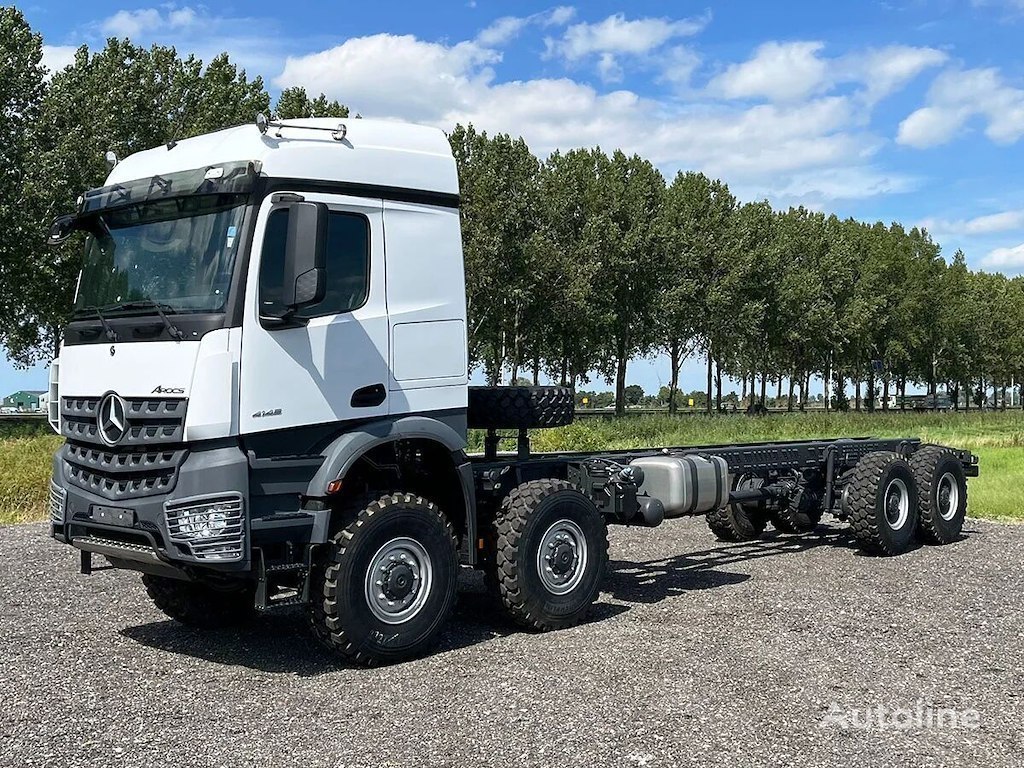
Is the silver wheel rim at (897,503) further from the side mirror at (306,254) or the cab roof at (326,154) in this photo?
the side mirror at (306,254)

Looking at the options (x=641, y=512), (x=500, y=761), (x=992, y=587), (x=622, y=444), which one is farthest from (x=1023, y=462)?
(x=500, y=761)

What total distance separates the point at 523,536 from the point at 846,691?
8.73ft

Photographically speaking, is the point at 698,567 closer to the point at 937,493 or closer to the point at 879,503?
the point at 879,503

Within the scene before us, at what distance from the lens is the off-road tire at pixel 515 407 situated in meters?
8.77

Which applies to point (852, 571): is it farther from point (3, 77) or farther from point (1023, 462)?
point (3, 77)

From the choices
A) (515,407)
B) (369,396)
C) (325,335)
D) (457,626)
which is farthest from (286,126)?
(457,626)

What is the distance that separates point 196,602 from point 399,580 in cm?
224

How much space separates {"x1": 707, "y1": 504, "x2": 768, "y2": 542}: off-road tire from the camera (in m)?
13.2

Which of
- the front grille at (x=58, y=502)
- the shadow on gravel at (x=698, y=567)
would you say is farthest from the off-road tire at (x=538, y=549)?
the front grille at (x=58, y=502)

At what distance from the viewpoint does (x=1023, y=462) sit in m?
26.2

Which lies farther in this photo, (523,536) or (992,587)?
(992,587)

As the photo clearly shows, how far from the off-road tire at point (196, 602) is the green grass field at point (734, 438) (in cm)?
274

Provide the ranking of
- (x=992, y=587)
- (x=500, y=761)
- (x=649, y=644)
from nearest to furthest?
(x=500, y=761)
(x=649, y=644)
(x=992, y=587)

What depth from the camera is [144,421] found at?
6.77 metres
